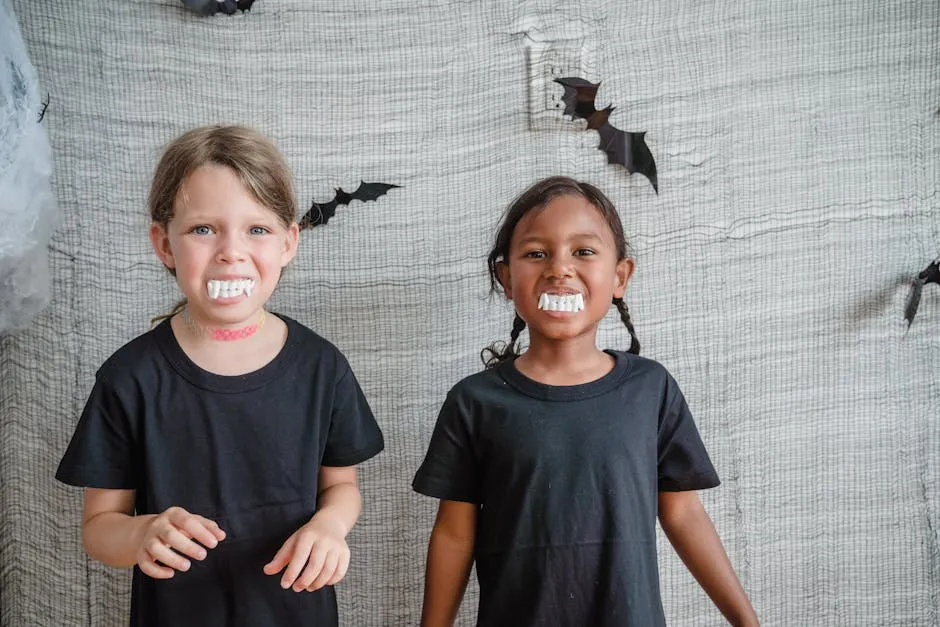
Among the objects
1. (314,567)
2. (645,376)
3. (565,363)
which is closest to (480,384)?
(565,363)

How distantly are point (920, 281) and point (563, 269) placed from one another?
2.57 ft

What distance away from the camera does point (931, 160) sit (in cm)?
157

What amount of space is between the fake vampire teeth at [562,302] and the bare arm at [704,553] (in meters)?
0.32

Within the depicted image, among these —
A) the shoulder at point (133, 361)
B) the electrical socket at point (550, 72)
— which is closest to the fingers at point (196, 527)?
the shoulder at point (133, 361)

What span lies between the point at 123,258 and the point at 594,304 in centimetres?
87

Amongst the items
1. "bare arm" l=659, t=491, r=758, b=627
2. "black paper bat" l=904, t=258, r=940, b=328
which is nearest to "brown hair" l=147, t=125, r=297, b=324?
"bare arm" l=659, t=491, r=758, b=627

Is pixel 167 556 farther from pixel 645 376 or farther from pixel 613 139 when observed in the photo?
pixel 613 139

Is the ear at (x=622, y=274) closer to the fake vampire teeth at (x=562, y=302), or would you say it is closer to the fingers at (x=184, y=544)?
the fake vampire teeth at (x=562, y=302)

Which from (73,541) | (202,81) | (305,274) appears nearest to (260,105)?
(202,81)

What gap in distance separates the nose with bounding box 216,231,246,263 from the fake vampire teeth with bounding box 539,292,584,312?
1.35 ft

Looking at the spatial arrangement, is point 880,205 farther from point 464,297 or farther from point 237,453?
point 237,453

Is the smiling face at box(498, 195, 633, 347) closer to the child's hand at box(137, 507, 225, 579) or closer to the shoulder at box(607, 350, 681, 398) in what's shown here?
the shoulder at box(607, 350, 681, 398)

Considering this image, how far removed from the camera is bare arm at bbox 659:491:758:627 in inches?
48.4

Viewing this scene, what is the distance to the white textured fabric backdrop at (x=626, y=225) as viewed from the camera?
1537 mm
